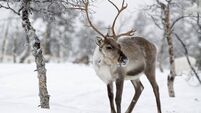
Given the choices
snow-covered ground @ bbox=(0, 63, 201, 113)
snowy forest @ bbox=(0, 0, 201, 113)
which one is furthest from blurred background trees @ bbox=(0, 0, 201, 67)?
snow-covered ground @ bbox=(0, 63, 201, 113)

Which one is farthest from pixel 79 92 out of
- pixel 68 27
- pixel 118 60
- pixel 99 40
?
pixel 68 27

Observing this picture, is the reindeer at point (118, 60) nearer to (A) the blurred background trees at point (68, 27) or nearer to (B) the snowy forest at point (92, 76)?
(B) the snowy forest at point (92, 76)

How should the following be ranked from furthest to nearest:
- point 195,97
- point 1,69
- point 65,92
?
point 1,69
point 65,92
point 195,97

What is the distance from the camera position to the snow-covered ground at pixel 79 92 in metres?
13.9

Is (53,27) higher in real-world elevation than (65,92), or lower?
higher

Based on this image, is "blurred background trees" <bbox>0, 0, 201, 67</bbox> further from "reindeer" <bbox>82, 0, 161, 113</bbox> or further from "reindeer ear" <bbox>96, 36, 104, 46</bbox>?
"reindeer" <bbox>82, 0, 161, 113</bbox>

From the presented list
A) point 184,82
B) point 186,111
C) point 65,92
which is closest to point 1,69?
point 65,92

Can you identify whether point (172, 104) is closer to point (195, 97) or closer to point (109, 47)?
point (195, 97)

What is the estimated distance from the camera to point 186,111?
43.3ft

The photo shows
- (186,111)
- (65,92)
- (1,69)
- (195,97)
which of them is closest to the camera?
(186,111)

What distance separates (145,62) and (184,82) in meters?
8.20

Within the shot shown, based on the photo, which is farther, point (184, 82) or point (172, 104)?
point (184, 82)

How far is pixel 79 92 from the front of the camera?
17203mm

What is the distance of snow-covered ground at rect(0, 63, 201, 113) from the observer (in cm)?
1393
